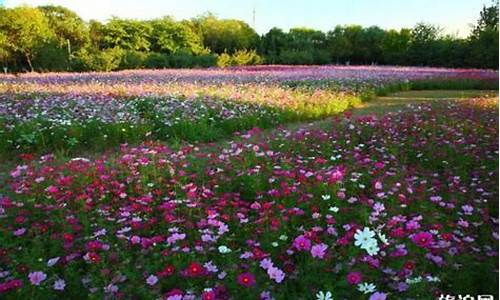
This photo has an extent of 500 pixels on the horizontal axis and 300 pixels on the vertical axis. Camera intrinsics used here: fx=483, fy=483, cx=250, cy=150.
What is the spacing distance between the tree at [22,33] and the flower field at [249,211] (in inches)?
898

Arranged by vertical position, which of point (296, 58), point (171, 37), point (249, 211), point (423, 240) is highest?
point (171, 37)

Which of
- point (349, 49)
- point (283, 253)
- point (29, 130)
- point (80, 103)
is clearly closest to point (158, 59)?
point (349, 49)

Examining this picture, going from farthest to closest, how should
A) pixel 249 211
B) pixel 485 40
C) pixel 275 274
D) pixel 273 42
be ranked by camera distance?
pixel 273 42 → pixel 485 40 → pixel 249 211 → pixel 275 274

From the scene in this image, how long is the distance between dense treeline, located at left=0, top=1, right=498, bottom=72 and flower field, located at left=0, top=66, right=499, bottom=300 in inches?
796

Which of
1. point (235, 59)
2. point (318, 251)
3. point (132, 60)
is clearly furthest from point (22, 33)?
point (318, 251)

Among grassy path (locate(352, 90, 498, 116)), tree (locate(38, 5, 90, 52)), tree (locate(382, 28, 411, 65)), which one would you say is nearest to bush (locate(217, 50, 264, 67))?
tree (locate(382, 28, 411, 65))

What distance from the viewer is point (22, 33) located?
94.9ft

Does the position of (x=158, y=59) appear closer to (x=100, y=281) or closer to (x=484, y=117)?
Answer: (x=484, y=117)

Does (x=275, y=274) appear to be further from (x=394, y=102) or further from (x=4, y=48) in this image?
(x=4, y=48)

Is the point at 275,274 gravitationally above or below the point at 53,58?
below

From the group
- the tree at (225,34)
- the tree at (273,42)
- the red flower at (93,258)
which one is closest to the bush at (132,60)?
the tree at (225,34)

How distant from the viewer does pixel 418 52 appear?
107 ft

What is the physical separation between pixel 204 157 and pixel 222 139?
1988mm

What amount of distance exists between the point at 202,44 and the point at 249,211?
39.3 meters
